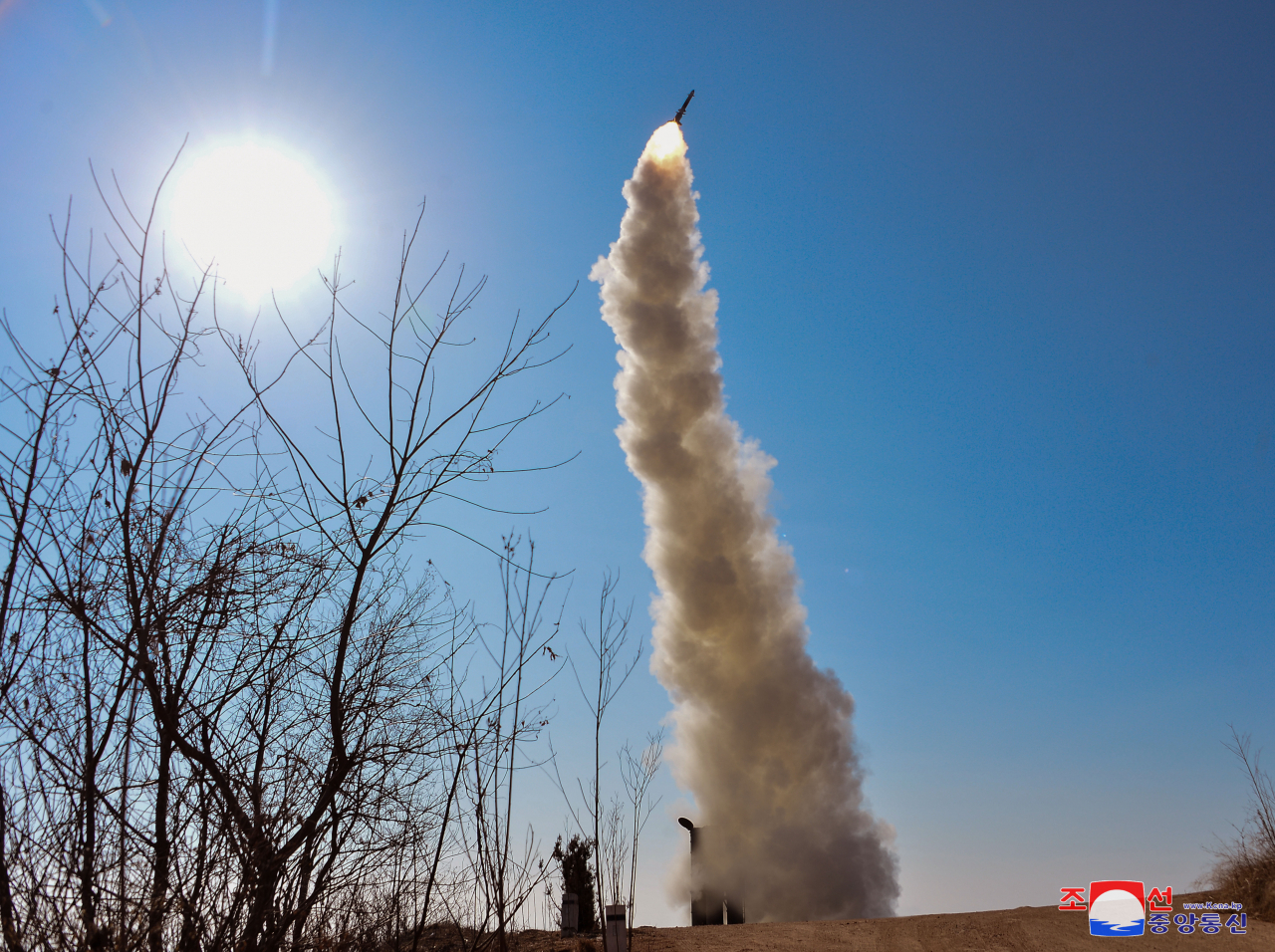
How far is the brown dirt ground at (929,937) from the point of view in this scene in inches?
486

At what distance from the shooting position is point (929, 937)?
13453mm

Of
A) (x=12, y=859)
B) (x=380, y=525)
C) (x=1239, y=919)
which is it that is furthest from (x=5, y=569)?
(x=1239, y=919)

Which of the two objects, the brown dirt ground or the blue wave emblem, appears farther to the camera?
the blue wave emblem

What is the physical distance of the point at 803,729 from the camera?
29.2 meters

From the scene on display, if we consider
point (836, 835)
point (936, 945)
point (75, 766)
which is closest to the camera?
point (75, 766)

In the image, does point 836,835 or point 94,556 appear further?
point 836,835

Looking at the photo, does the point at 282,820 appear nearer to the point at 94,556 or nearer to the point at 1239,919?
the point at 94,556

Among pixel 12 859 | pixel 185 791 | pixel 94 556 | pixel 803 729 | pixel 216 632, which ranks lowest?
pixel 12 859

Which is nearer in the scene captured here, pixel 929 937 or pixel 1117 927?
pixel 1117 927

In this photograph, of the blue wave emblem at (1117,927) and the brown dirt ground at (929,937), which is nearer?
the brown dirt ground at (929,937)

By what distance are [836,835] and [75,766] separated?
2893 cm

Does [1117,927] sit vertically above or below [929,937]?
above

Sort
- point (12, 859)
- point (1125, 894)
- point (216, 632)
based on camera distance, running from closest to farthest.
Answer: point (12, 859), point (216, 632), point (1125, 894)

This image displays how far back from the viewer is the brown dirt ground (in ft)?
40.5
